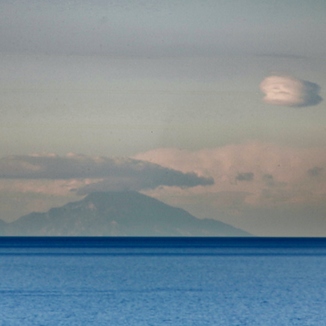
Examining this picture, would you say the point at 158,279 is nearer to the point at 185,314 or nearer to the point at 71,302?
the point at 71,302

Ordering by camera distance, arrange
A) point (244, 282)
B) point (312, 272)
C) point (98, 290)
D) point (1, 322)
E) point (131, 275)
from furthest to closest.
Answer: point (312, 272)
point (131, 275)
point (244, 282)
point (98, 290)
point (1, 322)

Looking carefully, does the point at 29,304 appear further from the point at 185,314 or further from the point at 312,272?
the point at 312,272

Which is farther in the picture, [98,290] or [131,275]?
[131,275]

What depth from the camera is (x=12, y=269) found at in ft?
148

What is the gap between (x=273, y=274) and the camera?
40469 millimetres

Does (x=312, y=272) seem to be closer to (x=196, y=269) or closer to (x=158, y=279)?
(x=196, y=269)

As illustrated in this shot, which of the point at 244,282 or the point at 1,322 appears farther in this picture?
the point at 244,282

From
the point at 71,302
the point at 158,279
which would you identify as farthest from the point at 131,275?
the point at 71,302

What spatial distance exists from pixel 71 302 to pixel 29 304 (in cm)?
128

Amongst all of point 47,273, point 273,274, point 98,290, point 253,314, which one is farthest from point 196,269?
point 253,314

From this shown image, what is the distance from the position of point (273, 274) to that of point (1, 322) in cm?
2011

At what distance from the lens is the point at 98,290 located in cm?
3112

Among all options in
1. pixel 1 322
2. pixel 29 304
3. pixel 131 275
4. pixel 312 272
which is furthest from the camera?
pixel 312 272

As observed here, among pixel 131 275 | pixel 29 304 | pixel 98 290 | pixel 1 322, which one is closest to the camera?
pixel 1 322
